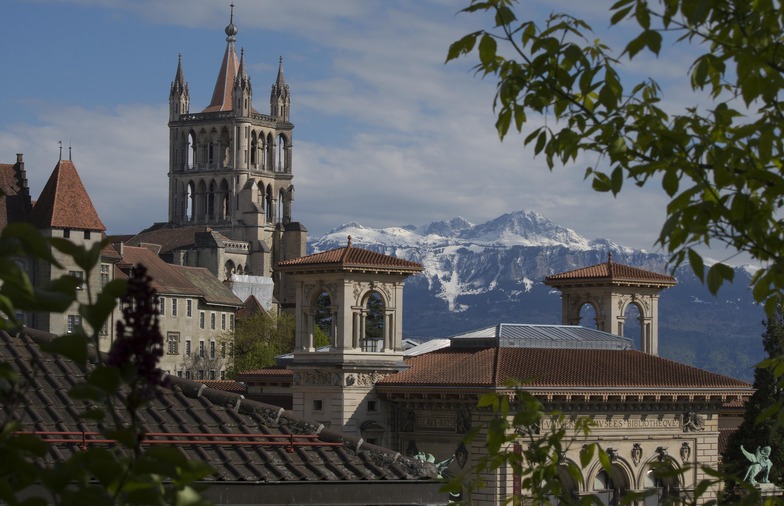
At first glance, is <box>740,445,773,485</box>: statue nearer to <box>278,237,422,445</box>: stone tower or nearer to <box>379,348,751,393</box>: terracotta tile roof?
<box>379,348,751,393</box>: terracotta tile roof

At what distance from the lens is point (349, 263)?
173 ft

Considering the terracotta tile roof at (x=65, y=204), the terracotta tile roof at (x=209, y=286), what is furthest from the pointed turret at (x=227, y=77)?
the terracotta tile roof at (x=65, y=204)

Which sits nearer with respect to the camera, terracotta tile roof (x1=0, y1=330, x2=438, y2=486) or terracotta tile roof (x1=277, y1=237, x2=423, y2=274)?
terracotta tile roof (x1=0, y1=330, x2=438, y2=486)

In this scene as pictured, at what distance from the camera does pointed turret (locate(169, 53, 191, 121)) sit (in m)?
166

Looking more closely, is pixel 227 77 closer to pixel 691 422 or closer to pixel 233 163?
pixel 233 163

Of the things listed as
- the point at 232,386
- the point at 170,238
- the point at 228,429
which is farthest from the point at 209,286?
the point at 228,429

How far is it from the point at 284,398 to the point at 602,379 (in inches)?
502

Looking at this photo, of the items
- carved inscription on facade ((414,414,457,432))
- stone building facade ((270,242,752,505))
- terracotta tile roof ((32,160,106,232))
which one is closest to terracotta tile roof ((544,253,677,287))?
stone building facade ((270,242,752,505))

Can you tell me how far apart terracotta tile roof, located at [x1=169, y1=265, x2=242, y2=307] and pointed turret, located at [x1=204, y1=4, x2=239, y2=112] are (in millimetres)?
39217

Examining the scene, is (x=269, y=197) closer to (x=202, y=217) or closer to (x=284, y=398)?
(x=202, y=217)

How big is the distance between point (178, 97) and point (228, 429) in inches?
6050

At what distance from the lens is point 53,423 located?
1405cm

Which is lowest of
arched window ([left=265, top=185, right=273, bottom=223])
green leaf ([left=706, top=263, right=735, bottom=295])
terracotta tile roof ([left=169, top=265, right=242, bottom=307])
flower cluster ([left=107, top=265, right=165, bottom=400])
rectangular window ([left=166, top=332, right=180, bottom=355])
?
flower cluster ([left=107, top=265, right=165, bottom=400])

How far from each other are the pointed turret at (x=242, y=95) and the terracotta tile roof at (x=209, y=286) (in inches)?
1372
